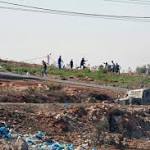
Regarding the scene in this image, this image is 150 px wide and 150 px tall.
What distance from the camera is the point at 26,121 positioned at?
26.6m

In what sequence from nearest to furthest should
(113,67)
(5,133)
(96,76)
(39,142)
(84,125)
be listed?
(39,142)
(5,133)
(84,125)
(96,76)
(113,67)

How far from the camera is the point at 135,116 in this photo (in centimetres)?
3238

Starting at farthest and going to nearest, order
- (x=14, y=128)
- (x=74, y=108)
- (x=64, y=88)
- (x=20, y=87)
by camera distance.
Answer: (x=64, y=88), (x=20, y=87), (x=74, y=108), (x=14, y=128)

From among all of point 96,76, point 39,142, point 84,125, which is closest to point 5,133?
point 39,142

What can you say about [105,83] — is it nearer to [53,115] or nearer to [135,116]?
[135,116]

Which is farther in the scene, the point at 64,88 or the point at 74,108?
the point at 64,88

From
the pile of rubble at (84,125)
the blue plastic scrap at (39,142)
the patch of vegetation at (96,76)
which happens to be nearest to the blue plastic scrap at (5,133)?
the blue plastic scrap at (39,142)

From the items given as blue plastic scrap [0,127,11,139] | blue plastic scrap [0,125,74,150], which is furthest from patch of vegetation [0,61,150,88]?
blue plastic scrap [0,127,11,139]

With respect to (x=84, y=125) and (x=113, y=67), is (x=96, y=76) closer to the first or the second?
(x=113, y=67)

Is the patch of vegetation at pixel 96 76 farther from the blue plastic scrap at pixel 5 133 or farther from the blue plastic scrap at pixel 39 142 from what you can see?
the blue plastic scrap at pixel 5 133

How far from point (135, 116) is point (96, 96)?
894 centimetres

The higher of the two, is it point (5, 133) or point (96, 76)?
point (96, 76)

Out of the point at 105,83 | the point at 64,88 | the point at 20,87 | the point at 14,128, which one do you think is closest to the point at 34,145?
the point at 14,128

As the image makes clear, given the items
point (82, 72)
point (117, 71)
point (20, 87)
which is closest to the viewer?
point (20, 87)
